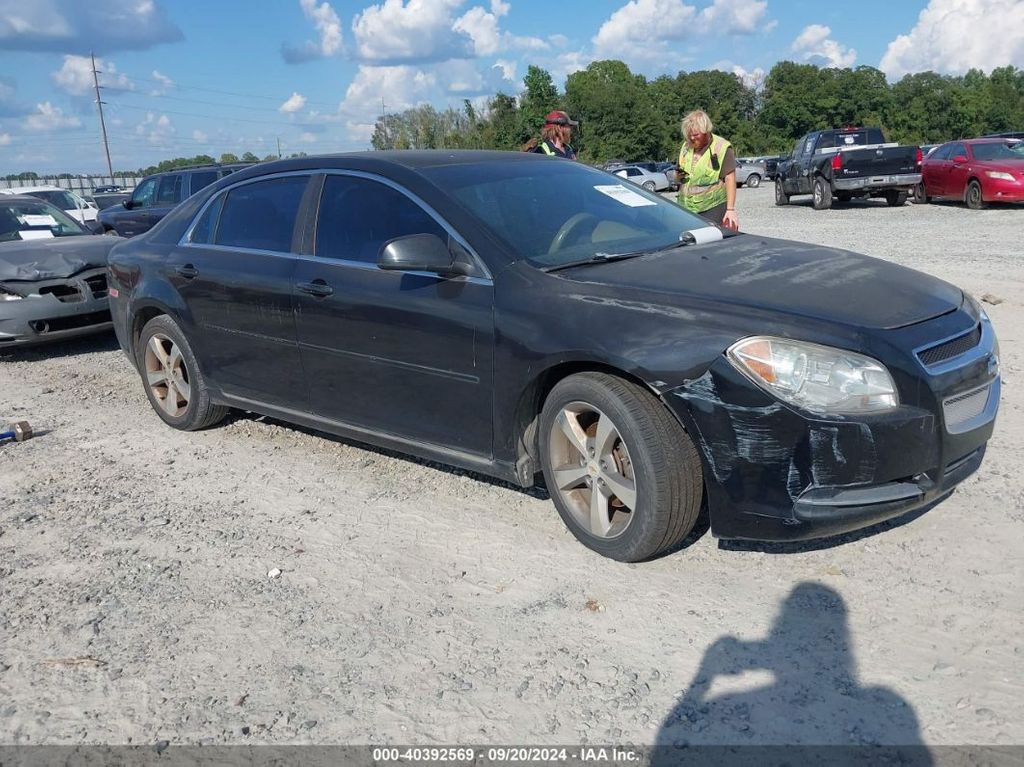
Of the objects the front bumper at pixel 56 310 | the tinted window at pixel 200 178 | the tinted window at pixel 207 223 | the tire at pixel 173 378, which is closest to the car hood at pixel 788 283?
the tinted window at pixel 207 223

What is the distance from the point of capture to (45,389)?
24.6ft

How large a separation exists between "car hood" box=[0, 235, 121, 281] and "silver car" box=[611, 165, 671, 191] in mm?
33864

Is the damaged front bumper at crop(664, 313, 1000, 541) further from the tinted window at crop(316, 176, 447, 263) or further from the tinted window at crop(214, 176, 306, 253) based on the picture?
the tinted window at crop(214, 176, 306, 253)

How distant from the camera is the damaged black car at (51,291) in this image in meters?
8.21

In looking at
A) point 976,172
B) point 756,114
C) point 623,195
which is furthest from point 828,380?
point 756,114

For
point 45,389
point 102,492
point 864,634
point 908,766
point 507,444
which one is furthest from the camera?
point 45,389

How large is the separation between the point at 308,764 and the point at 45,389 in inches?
233

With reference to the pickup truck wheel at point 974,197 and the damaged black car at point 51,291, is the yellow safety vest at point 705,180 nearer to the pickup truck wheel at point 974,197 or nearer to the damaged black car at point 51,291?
the damaged black car at point 51,291

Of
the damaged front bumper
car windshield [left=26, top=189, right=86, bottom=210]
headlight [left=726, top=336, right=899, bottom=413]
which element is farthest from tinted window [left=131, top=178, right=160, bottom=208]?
headlight [left=726, top=336, right=899, bottom=413]

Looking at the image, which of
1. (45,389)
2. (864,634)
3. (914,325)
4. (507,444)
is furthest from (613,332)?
(45,389)

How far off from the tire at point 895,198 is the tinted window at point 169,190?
15.7m

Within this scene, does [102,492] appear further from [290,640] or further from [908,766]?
[908,766]

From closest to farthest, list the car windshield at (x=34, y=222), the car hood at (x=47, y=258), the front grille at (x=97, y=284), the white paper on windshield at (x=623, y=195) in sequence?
the white paper on windshield at (x=623, y=195), the car hood at (x=47, y=258), the front grille at (x=97, y=284), the car windshield at (x=34, y=222)

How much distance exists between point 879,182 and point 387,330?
18.8 metres
